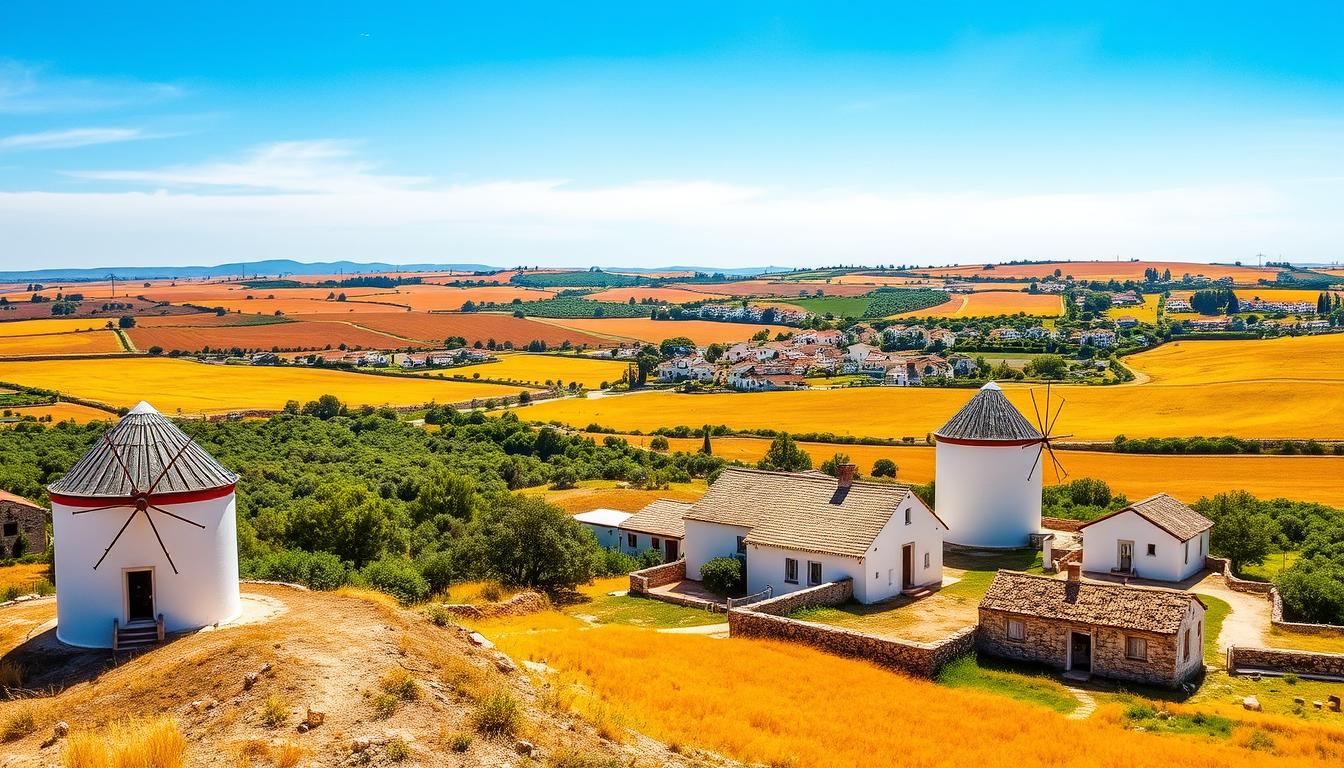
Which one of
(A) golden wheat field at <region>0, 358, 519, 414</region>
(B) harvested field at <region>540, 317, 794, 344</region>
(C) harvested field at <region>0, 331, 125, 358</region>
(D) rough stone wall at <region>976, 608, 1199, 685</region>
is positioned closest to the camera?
(D) rough stone wall at <region>976, 608, 1199, 685</region>

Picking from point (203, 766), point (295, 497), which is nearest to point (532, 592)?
point (203, 766)

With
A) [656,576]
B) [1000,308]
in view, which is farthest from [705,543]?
[1000,308]

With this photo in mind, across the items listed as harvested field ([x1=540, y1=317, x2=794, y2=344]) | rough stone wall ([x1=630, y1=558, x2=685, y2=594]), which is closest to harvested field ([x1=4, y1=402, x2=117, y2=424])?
rough stone wall ([x1=630, y1=558, x2=685, y2=594])

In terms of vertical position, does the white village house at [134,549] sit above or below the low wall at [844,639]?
above

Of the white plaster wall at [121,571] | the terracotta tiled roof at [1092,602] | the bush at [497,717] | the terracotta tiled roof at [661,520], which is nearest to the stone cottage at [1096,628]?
the terracotta tiled roof at [1092,602]

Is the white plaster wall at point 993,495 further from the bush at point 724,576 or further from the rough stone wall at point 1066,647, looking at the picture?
the rough stone wall at point 1066,647

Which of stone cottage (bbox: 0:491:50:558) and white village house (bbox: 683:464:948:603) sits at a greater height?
white village house (bbox: 683:464:948:603)

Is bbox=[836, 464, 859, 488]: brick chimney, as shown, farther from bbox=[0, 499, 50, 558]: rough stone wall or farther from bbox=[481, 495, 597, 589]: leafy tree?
bbox=[0, 499, 50, 558]: rough stone wall
